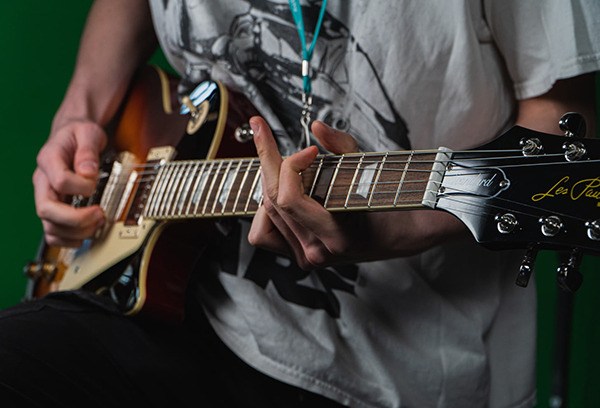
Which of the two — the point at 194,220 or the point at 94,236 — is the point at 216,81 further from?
the point at 94,236

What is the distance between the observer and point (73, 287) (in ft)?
3.10

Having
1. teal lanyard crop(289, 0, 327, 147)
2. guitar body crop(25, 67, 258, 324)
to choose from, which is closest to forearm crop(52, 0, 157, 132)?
guitar body crop(25, 67, 258, 324)

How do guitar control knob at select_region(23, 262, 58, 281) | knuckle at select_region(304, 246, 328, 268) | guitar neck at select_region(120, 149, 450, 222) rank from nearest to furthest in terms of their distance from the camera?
guitar neck at select_region(120, 149, 450, 222) → knuckle at select_region(304, 246, 328, 268) → guitar control knob at select_region(23, 262, 58, 281)


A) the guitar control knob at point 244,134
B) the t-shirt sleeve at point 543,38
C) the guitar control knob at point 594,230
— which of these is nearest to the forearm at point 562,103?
the t-shirt sleeve at point 543,38

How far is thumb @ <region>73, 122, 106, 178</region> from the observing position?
0.94m

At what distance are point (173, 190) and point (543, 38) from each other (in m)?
0.55

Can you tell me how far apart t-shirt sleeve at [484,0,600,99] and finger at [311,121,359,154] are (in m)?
0.26

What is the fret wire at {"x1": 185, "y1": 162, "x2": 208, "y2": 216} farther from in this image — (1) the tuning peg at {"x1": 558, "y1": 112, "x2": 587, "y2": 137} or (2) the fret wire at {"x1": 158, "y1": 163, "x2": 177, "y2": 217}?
(1) the tuning peg at {"x1": 558, "y1": 112, "x2": 587, "y2": 137}

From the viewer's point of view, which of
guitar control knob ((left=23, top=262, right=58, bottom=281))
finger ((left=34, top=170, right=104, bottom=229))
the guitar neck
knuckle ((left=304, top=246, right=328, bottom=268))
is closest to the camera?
the guitar neck

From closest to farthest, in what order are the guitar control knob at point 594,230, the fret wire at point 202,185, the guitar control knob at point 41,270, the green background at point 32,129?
the guitar control knob at point 594,230
the fret wire at point 202,185
the guitar control knob at point 41,270
the green background at point 32,129

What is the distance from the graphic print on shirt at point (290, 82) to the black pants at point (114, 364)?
14cm

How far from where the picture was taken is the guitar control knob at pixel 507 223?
0.47 metres

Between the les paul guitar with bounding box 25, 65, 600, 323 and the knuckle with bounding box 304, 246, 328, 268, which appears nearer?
the les paul guitar with bounding box 25, 65, 600, 323

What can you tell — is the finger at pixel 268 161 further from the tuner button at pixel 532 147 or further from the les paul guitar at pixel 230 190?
the tuner button at pixel 532 147
